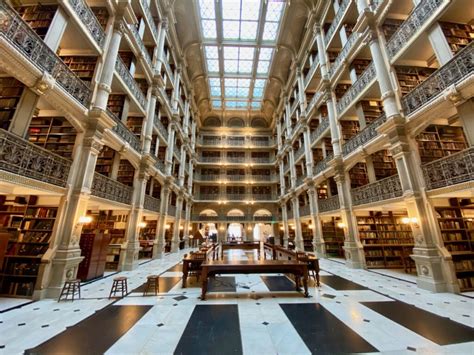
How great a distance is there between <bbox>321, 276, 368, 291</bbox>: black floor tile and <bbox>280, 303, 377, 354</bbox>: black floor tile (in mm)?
1922

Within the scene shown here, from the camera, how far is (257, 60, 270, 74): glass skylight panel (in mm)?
17589

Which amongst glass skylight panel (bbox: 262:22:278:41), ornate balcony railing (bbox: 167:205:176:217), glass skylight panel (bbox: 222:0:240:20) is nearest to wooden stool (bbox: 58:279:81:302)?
ornate balcony railing (bbox: 167:205:176:217)

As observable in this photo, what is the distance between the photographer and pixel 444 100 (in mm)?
5070

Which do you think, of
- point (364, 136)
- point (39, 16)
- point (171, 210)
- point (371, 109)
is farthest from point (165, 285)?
point (371, 109)

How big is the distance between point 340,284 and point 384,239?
4.34m

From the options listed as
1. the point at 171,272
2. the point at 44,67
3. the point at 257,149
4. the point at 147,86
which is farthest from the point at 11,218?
the point at 257,149

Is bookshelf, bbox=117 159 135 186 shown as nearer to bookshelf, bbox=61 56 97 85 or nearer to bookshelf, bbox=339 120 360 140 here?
bookshelf, bbox=61 56 97 85

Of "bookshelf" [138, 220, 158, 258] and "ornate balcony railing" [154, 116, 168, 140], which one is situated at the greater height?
"ornate balcony railing" [154, 116, 168, 140]

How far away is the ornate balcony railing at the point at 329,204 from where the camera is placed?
34.0 ft

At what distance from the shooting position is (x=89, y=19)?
6.04 meters

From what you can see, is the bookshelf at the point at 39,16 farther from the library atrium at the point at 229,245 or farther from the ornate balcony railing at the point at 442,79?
the ornate balcony railing at the point at 442,79

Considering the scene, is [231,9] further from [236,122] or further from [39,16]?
[236,122]

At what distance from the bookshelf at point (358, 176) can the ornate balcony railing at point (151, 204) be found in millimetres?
9925

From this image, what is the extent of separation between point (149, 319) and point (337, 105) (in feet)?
36.9
